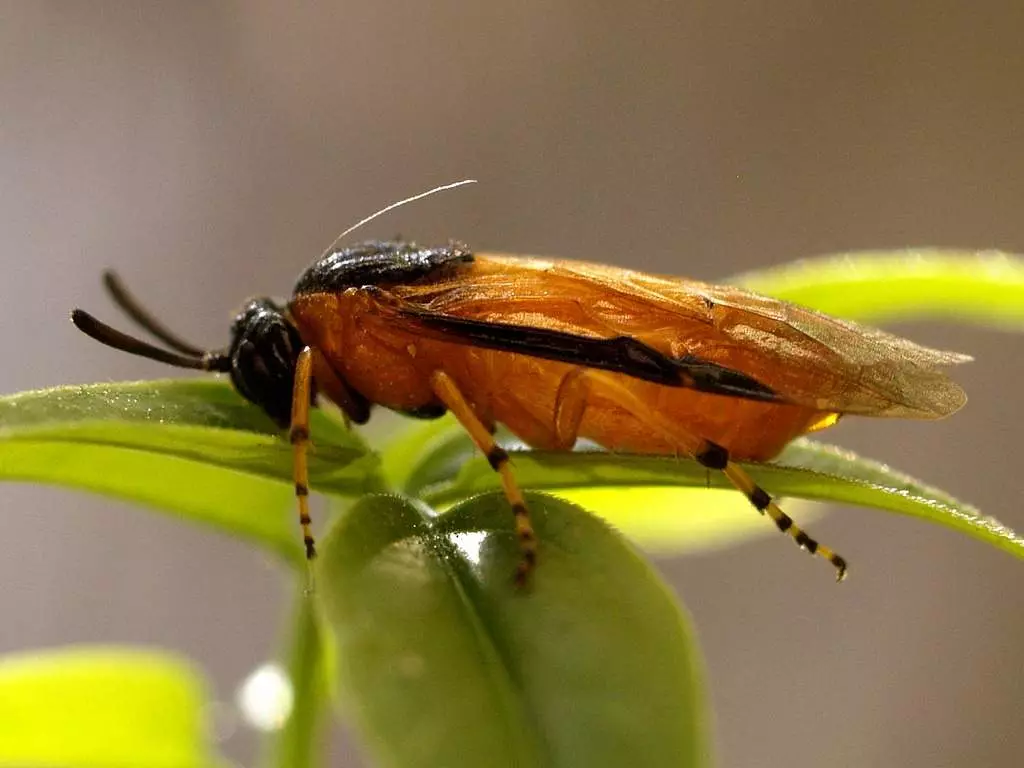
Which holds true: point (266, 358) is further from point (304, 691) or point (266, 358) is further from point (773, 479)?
point (773, 479)

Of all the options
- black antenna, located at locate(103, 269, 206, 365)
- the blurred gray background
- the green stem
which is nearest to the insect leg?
the green stem

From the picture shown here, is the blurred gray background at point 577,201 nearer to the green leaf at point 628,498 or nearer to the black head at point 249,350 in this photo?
the green leaf at point 628,498

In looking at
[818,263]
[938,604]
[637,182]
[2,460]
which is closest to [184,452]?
[2,460]

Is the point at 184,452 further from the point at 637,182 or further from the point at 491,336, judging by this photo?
the point at 637,182

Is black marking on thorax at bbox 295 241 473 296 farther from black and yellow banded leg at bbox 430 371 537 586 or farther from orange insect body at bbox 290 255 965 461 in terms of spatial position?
black and yellow banded leg at bbox 430 371 537 586

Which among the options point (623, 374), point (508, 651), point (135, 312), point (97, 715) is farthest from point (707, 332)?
point (97, 715)

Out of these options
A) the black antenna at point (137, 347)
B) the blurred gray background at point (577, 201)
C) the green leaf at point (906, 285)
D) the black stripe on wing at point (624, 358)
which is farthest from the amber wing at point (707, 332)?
the blurred gray background at point (577, 201)
